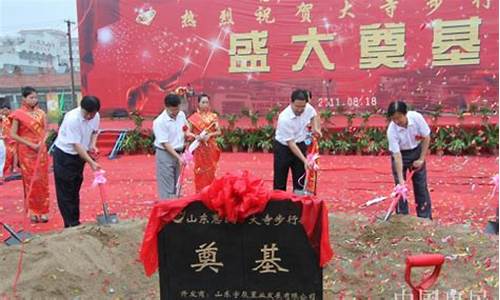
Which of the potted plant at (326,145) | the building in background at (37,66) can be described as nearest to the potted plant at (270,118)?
the potted plant at (326,145)

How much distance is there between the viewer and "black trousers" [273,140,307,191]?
4.79 metres

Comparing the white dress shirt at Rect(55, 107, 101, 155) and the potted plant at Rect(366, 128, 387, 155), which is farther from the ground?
the white dress shirt at Rect(55, 107, 101, 155)

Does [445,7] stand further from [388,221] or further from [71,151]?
[71,151]

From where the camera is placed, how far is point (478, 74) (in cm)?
963

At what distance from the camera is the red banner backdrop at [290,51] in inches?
383

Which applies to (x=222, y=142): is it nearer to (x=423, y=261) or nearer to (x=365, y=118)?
(x=365, y=118)

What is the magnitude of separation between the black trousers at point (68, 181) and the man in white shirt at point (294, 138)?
67.4 inches

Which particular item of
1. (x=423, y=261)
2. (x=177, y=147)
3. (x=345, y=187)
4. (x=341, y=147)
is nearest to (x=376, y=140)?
(x=341, y=147)

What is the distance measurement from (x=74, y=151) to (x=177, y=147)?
2.95ft

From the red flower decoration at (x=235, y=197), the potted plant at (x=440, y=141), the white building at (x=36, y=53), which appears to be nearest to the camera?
the red flower decoration at (x=235, y=197)

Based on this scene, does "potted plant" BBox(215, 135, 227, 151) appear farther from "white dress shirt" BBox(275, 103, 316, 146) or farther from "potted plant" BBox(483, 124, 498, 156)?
"white dress shirt" BBox(275, 103, 316, 146)

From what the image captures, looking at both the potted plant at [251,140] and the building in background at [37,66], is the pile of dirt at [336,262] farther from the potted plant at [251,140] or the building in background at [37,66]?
the building in background at [37,66]

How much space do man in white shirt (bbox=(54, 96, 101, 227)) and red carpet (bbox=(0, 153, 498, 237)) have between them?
2.57ft

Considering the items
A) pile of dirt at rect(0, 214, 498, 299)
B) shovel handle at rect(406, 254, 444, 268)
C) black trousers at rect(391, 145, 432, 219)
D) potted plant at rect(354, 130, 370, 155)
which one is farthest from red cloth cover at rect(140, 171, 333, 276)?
potted plant at rect(354, 130, 370, 155)
